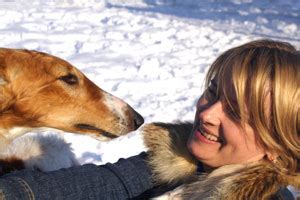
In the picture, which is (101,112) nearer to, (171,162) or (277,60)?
(171,162)

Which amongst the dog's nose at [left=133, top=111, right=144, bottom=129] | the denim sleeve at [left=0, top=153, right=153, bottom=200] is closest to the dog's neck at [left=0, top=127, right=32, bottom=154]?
the denim sleeve at [left=0, top=153, right=153, bottom=200]

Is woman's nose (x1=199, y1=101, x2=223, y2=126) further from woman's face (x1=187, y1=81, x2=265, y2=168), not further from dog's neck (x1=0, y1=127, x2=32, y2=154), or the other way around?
dog's neck (x1=0, y1=127, x2=32, y2=154)

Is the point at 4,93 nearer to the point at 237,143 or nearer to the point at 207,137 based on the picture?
the point at 207,137

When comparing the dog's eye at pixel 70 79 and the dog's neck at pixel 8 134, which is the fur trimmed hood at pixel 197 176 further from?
the dog's neck at pixel 8 134

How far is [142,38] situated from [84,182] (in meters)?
8.31

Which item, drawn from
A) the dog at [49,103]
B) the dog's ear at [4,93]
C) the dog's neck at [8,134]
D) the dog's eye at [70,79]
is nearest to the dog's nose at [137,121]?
the dog at [49,103]

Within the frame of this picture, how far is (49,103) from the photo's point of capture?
3.27 meters

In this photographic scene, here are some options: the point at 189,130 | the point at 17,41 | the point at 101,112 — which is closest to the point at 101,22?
the point at 17,41

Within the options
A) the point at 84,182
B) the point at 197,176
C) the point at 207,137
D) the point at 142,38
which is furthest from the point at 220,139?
the point at 142,38

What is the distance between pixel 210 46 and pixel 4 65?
24.6 feet

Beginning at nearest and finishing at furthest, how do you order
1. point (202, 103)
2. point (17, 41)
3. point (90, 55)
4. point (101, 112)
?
point (202, 103) → point (101, 112) → point (90, 55) → point (17, 41)

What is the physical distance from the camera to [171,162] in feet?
8.40

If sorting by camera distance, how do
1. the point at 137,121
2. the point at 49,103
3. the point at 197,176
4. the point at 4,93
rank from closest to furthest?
the point at 197,176, the point at 4,93, the point at 49,103, the point at 137,121

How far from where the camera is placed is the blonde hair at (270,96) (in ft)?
7.05
